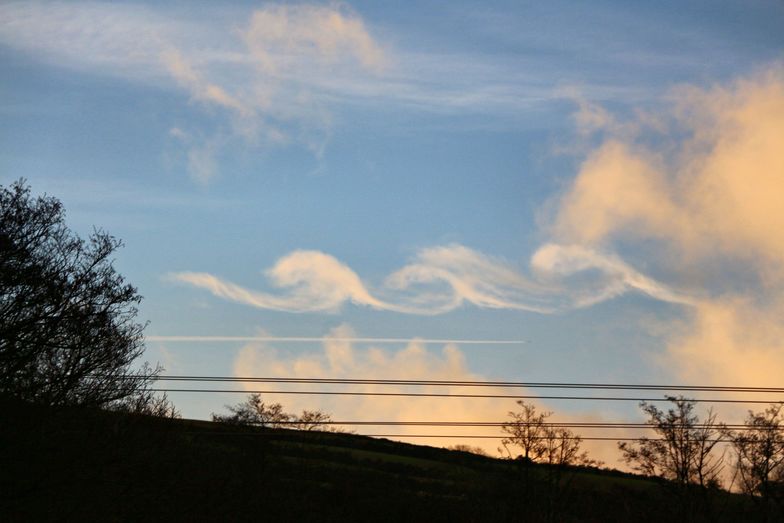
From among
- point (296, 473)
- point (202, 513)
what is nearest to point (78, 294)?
point (202, 513)

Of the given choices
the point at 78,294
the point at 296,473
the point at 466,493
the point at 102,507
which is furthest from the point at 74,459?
the point at 466,493

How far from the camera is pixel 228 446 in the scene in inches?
2186

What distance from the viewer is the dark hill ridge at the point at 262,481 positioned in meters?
23.3

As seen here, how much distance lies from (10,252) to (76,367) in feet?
15.2

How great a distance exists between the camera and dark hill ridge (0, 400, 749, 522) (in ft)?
76.4

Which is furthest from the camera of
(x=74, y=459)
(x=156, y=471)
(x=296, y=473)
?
(x=296, y=473)

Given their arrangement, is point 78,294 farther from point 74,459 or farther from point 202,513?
point 202,513

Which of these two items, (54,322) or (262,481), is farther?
(262,481)

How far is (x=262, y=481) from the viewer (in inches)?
1948

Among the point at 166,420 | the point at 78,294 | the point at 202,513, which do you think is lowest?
the point at 202,513

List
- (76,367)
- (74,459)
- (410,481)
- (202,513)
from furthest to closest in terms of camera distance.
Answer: (410,481), (202,513), (76,367), (74,459)

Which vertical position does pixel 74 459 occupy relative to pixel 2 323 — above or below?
below

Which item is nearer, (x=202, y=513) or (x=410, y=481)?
(x=202, y=513)

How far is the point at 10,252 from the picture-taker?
82.5 feet
